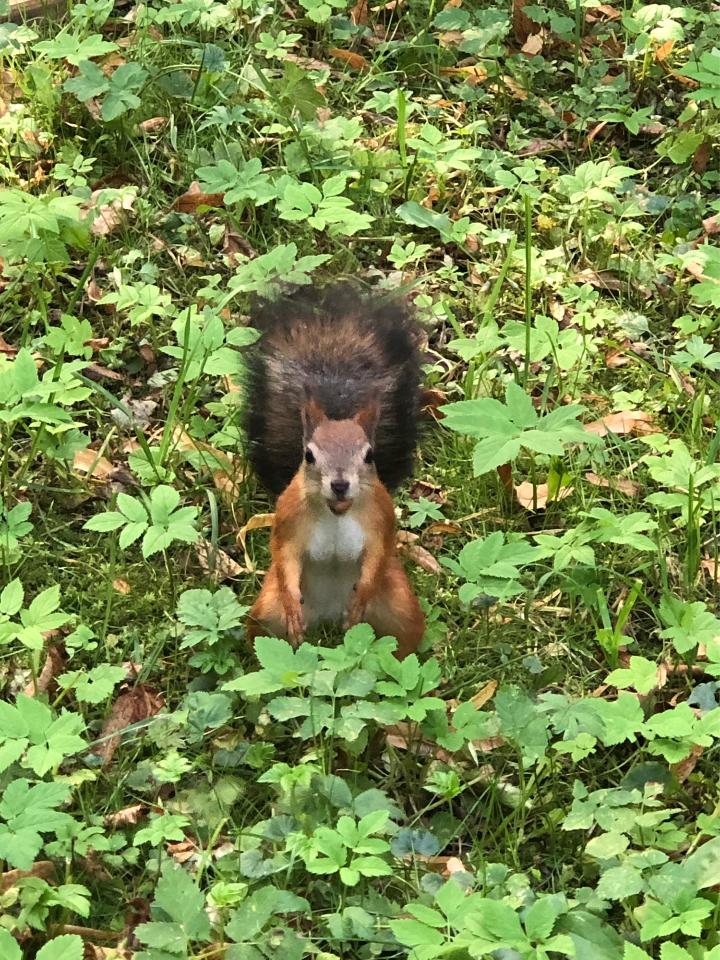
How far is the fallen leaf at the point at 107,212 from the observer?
465 centimetres

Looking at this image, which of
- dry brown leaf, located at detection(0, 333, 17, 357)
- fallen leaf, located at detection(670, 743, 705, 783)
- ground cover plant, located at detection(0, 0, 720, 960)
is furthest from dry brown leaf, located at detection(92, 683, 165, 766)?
dry brown leaf, located at detection(0, 333, 17, 357)

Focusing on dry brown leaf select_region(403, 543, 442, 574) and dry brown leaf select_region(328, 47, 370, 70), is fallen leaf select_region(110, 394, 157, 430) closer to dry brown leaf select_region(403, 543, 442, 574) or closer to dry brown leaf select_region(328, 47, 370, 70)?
dry brown leaf select_region(403, 543, 442, 574)

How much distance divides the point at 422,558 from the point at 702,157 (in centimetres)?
222

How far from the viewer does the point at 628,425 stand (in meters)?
4.07

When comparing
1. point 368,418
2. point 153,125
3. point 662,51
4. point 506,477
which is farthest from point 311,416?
point 662,51

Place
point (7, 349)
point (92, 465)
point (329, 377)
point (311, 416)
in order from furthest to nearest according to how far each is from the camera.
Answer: point (7, 349) → point (92, 465) → point (329, 377) → point (311, 416)

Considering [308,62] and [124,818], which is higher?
[308,62]

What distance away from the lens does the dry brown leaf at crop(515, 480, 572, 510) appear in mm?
3803

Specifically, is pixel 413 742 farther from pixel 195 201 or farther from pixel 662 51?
pixel 662 51

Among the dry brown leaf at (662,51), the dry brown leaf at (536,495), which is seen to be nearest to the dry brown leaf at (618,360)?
the dry brown leaf at (536,495)

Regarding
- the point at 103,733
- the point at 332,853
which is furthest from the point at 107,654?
the point at 332,853

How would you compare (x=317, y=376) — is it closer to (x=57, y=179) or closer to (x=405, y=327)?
(x=405, y=327)

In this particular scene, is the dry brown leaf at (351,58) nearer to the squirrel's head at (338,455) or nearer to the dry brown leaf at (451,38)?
the dry brown leaf at (451,38)

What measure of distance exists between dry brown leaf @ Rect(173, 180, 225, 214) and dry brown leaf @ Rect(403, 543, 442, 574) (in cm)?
163
